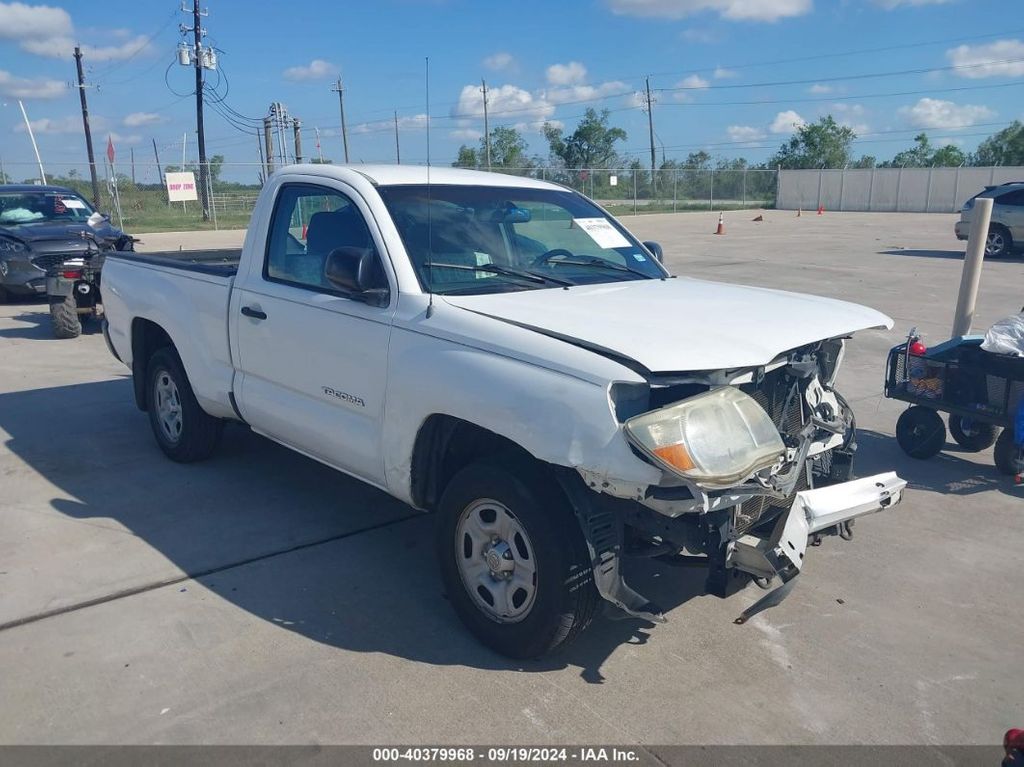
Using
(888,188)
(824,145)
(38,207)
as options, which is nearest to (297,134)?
(38,207)

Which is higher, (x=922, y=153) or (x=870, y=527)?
(x=922, y=153)

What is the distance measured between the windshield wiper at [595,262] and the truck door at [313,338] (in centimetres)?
107

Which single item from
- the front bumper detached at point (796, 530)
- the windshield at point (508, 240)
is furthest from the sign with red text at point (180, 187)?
the front bumper detached at point (796, 530)

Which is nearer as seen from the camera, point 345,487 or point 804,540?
point 804,540

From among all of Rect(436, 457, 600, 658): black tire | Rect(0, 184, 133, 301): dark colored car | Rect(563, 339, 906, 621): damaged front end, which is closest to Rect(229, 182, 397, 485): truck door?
Rect(436, 457, 600, 658): black tire

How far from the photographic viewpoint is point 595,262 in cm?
480

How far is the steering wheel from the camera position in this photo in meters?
4.62

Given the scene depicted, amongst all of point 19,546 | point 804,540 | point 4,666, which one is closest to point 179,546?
point 19,546

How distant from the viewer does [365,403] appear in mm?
4141

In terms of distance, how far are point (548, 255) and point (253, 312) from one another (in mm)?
1670

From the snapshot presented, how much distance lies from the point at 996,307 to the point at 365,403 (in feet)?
38.2

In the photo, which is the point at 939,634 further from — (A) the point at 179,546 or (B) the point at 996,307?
(B) the point at 996,307

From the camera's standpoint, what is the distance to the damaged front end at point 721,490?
3.04m

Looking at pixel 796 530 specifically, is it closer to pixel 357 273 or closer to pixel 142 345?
pixel 357 273
